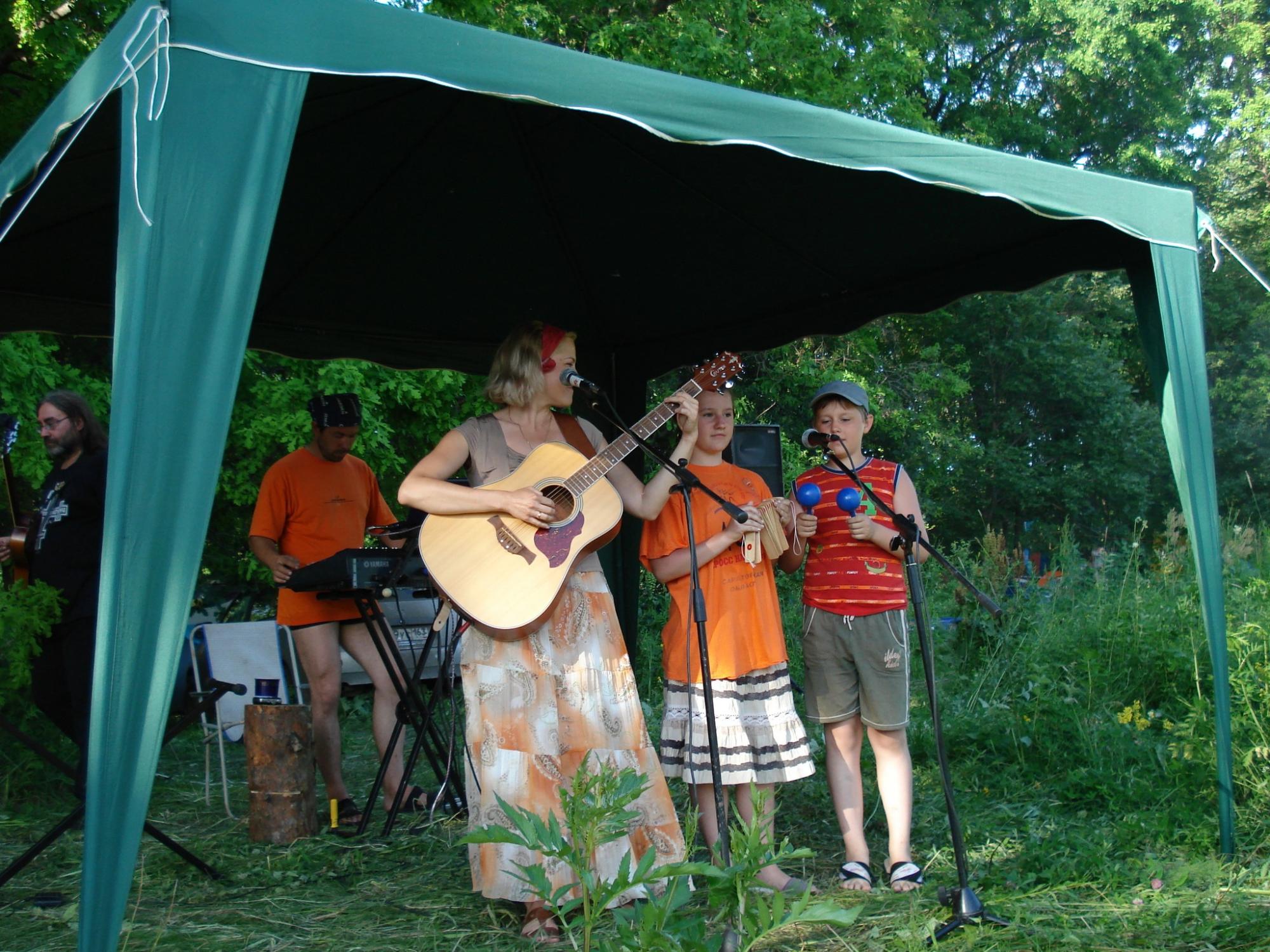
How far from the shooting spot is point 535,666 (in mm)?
3430

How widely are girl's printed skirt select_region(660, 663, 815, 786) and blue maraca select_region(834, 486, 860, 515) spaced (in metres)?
0.59

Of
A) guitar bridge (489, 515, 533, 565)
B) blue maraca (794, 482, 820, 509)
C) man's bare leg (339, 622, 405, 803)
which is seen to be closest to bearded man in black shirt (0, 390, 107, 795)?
man's bare leg (339, 622, 405, 803)

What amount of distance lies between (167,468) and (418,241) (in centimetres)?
292

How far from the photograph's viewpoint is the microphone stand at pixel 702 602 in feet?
11.2

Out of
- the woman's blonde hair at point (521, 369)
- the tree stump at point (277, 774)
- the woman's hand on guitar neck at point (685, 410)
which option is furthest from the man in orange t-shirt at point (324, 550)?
the woman's hand on guitar neck at point (685, 410)

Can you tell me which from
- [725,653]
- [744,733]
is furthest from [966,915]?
[725,653]

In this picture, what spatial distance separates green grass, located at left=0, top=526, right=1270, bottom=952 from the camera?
3434 mm

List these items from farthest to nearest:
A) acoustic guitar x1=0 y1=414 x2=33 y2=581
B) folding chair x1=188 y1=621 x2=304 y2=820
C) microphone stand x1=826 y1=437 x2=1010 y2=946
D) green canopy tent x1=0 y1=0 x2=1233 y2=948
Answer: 1. folding chair x1=188 y1=621 x2=304 y2=820
2. acoustic guitar x1=0 y1=414 x2=33 y2=581
3. microphone stand x1=826 y1=437 x2=1010 y2=946
4. green canopy tent x1=0 y1=0 x2=1233 y2=948

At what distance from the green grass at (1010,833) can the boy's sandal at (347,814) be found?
182 mm

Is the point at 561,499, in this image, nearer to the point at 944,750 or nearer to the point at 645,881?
the point at 944,750

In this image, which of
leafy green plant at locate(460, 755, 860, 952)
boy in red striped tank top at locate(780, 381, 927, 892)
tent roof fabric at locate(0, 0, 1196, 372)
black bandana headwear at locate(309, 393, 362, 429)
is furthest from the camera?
black bandana headwear at locate(309, 393, 362, 429)

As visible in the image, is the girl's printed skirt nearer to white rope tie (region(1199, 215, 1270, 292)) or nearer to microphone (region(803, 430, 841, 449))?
microphone (region(803, 430, 841, 449))

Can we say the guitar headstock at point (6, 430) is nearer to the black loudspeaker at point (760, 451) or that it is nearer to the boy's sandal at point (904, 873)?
the black loudspeaker at point (760, 451)

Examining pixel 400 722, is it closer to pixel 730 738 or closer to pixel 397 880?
pixel 397 880
